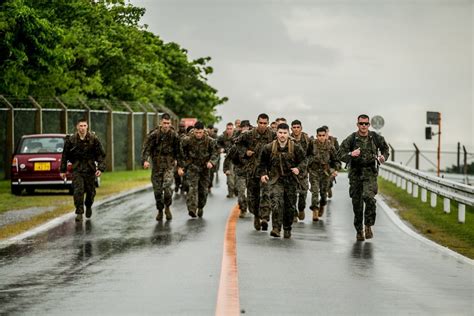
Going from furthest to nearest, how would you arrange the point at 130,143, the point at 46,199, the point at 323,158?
the point at 130,143
the point at 46,199
the point at 323,158

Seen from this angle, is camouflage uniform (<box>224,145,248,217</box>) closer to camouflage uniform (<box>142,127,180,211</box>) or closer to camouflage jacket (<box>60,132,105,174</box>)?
camouflage uniform (<box>142,127,180,211</box>)

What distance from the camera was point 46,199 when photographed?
25547mm

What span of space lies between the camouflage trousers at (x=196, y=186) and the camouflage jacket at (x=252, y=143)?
139 centimetres

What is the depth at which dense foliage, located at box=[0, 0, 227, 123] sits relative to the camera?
25344mm

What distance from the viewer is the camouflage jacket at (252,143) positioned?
704 inches

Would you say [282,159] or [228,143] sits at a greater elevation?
[228,143]

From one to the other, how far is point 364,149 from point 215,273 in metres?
5.68

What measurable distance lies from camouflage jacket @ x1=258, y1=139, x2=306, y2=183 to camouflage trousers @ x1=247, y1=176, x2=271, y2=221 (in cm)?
49

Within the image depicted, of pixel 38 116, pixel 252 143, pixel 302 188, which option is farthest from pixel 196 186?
pixel 38 116

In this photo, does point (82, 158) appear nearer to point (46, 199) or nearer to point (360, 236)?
point (360, 236)

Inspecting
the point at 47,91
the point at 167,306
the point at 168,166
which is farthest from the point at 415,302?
the point at 47,91

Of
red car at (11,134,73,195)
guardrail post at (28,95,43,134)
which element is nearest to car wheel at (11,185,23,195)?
red car at (11,134,73,195)

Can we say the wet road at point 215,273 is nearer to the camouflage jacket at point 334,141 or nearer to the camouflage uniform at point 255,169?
the camouflage uniform at point 255,169

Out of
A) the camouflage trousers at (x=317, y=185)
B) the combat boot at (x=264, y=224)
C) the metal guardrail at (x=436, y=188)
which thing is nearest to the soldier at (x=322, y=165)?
the camouflage trousers at (x=317, y=185)
